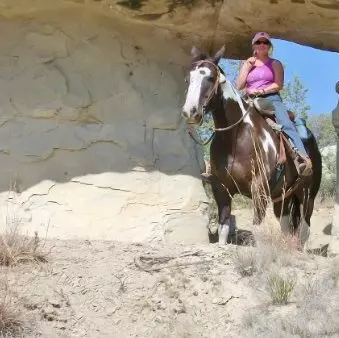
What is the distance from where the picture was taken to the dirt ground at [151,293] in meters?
6.90

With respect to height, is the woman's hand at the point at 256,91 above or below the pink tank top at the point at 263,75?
below

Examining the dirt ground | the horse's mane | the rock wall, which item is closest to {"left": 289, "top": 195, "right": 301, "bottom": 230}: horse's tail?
the rock wall

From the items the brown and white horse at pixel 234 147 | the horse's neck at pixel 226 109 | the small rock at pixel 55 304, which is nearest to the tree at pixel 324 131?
the brown and white horse at pixel 234 147

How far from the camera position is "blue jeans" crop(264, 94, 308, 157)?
378 inches

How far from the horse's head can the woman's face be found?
70cm

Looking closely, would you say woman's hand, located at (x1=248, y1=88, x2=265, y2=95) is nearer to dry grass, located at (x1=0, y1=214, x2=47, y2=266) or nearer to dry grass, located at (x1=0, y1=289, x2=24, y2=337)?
dry grass, located at (x1=0, y1=214, x2=47, y2=266)

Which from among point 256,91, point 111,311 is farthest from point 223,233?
point 111,311

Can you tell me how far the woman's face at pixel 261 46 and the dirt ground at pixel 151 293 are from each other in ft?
9.98

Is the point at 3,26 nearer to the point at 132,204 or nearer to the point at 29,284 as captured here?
the point at 132,204

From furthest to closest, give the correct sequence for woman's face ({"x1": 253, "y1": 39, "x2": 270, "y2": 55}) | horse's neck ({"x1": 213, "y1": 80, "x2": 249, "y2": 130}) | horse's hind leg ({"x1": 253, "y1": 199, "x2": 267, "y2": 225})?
woman's face ({"x1": 253, "y1": 39, "x2": 270, "y2": 55}) → horse's neck ({"x1": 213, "y1": 80, "x2": 249, "y2": 130}) → horse's hind leg ({"x1": 253, "y1": 199, "x2": 267, "y2": 225})

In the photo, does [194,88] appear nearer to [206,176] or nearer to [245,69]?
[206,176]

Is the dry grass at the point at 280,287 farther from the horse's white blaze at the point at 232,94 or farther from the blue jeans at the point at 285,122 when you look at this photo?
the horse's white blaze at the point at 232,94

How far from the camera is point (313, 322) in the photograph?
667 cm

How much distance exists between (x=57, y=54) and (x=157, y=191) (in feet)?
7.00
